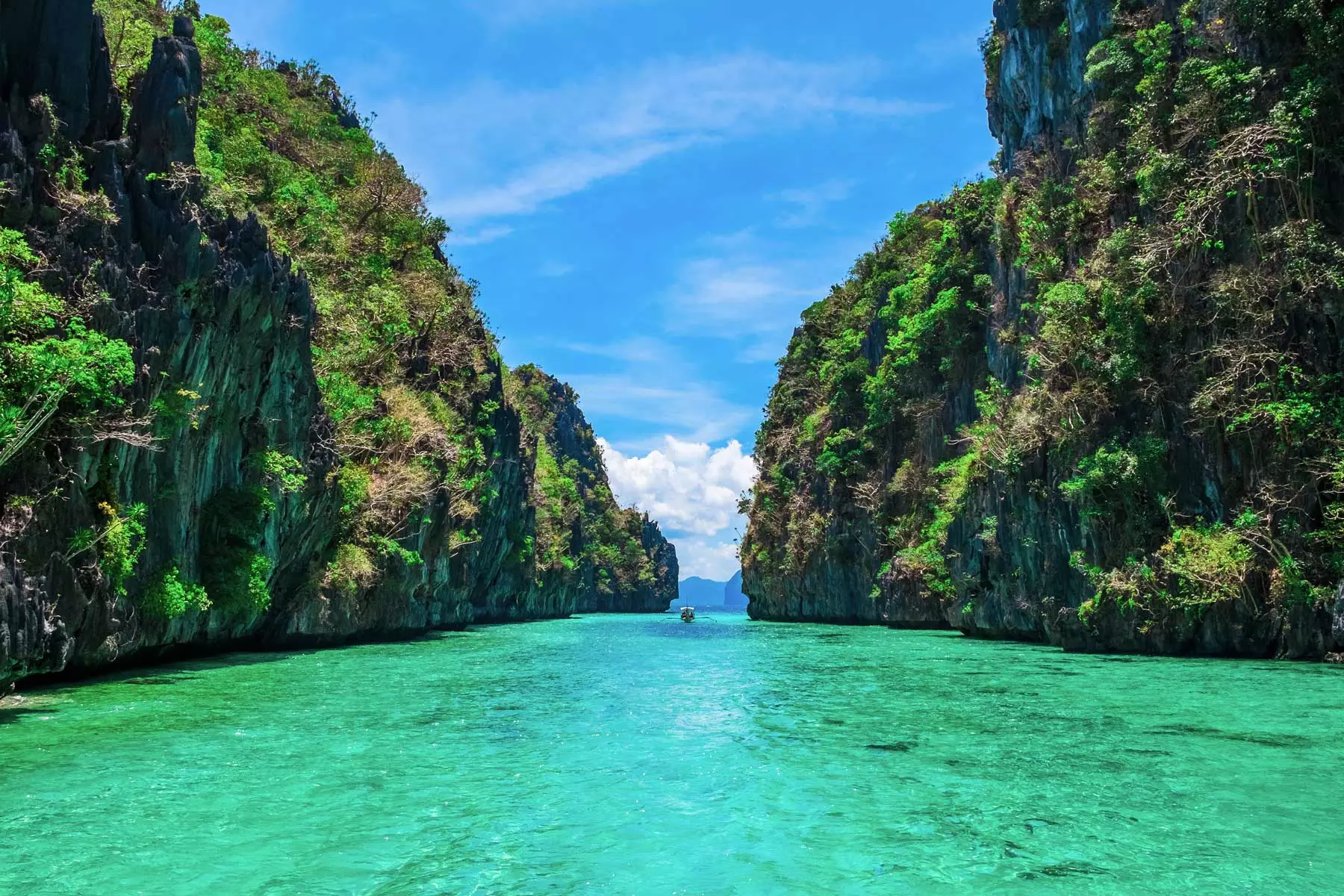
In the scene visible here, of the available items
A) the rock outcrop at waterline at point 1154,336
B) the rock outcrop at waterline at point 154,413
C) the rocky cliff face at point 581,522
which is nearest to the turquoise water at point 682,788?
the rock outcrop at waterline at point 154,413

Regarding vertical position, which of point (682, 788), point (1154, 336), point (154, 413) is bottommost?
point (682, 788)

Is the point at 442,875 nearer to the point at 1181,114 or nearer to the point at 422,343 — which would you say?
the point at 1181,114

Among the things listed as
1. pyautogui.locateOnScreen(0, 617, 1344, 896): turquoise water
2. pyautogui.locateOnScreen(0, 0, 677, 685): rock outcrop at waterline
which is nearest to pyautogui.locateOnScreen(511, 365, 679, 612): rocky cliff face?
pyautogui.locateOnScreen(0, 0, 677, 685): rock outcrop at waterline

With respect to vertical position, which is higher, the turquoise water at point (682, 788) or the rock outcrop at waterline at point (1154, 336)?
the rock outcrop at waterline at point (1154, 336)

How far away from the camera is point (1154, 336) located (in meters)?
22.1

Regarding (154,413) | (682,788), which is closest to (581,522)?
(154,413)

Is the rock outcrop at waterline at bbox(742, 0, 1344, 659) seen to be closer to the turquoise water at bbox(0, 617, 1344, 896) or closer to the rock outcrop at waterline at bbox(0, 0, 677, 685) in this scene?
the turquoise water at bbox(0, 617, 1344, 896)

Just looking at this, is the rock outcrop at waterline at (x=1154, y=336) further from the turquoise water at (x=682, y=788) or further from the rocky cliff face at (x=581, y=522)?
the rocky cliff face at (x=581, y=522)

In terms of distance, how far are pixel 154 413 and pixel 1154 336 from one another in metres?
23.7

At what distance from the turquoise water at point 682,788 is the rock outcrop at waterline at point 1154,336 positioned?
4.40 m

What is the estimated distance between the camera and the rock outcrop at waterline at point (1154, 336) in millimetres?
18422

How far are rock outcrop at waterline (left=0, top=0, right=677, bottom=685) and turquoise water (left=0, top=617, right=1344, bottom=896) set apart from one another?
2.32 meters

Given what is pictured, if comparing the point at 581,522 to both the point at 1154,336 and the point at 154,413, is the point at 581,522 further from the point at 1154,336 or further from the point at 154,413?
the point at 154,413

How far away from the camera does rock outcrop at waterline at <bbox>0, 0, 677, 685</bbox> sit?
12320mm
